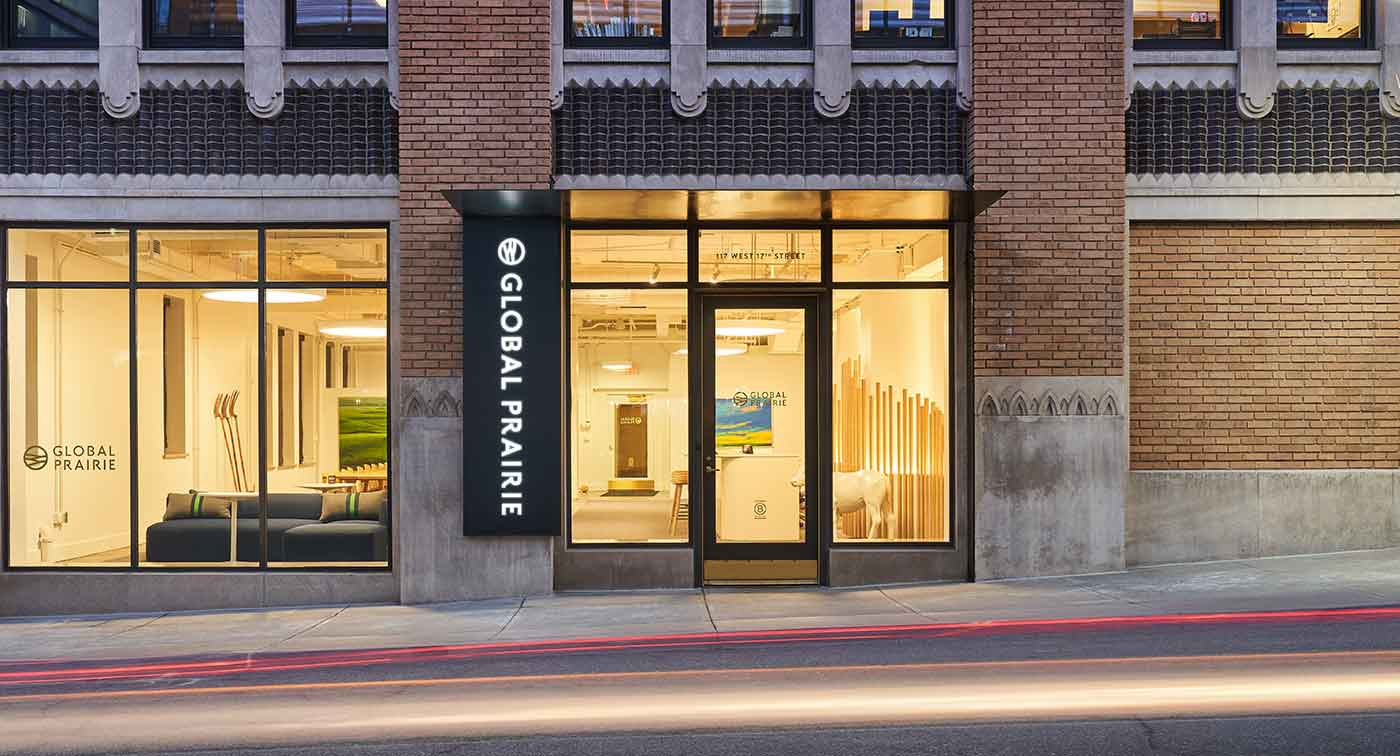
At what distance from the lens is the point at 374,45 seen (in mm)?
11641

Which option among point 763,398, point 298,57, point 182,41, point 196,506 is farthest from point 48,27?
point 763,398

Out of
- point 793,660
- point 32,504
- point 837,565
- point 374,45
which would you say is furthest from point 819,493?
point 32,504

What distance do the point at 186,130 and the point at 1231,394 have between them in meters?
11.3

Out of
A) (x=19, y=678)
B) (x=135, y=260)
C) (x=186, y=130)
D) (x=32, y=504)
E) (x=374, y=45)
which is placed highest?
(x=374, y=45)

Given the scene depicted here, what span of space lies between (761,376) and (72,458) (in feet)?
23.9

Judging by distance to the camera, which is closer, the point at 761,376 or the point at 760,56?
the point at 760,56

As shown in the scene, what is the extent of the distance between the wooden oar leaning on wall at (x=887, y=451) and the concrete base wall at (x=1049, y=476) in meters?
0.49

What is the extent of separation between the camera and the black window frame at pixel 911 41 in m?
11.6

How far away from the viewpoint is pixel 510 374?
1115 centimetres

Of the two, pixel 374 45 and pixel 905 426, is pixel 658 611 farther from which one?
pixel 374 45

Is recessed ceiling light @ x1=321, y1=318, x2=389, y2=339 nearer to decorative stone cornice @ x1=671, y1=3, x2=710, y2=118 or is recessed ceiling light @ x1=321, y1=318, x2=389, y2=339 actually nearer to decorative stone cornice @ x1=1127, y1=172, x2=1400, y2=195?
decorative stone cornice @ x1=671, y1=3, x2=710, y2=118

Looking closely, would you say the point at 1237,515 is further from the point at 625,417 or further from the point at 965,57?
the point at 625,417

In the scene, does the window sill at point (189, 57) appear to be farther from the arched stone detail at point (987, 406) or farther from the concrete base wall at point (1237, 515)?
the concrete base wall at point (1237, 515)

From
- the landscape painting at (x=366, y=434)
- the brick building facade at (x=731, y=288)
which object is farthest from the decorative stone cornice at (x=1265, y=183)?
the landscape painting at (x=366, y=434)
